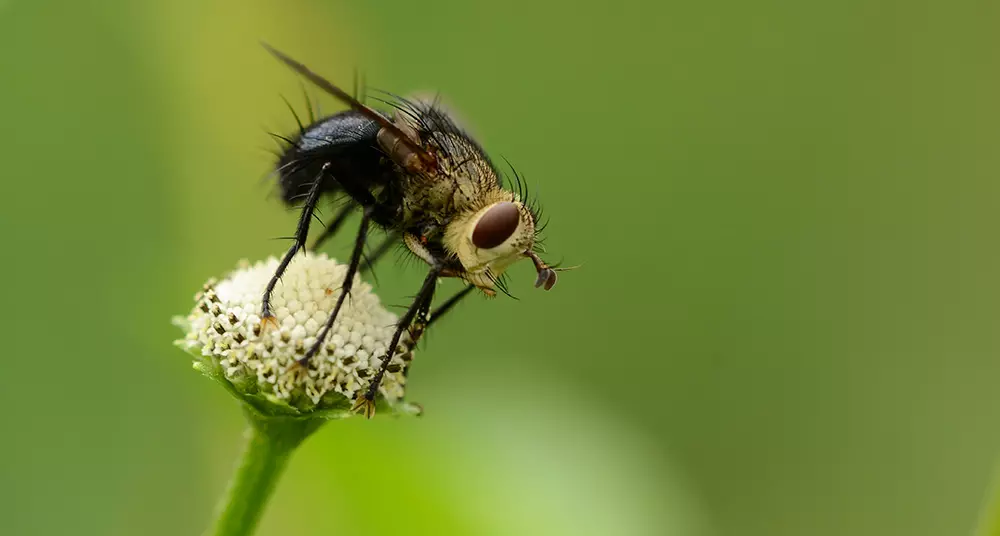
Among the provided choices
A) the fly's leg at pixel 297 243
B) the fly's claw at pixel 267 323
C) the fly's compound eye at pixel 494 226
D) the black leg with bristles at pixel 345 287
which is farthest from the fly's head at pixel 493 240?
the fly's claw at pixel 267 323

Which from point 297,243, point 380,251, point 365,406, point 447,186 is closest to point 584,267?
point 380,251

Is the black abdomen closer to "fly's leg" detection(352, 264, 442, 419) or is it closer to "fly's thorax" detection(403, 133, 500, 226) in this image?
"fly's thorax" detection(403, 133, 500, 226)

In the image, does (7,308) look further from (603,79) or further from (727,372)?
(603,79)

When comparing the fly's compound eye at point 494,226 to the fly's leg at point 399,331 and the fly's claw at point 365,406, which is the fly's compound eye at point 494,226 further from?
the fly's claw at point 365,406

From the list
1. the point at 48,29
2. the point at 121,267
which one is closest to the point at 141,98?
the point at 48,29

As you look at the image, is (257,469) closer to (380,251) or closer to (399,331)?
(399,331)

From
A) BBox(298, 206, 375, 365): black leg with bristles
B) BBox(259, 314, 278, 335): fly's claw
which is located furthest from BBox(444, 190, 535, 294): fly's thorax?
BBox(259, 314, 278, 335): fly's claw
